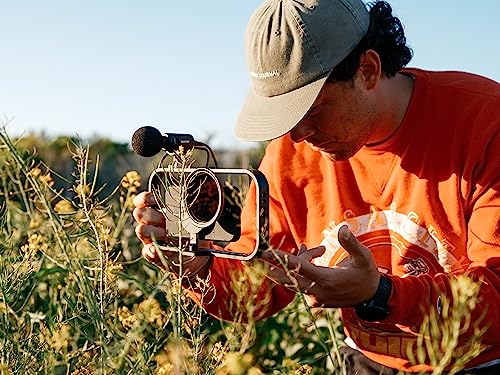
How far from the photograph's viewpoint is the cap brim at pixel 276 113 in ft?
5.55

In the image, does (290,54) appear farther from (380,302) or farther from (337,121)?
(380,302)

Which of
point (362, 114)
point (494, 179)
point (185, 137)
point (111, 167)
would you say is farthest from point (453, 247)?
point (111, 167)

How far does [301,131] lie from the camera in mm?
1742

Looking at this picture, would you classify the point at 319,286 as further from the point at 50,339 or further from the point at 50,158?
the point at 50,158

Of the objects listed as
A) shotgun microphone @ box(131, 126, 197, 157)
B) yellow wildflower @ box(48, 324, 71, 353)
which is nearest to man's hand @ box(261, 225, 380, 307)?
shotgun microphone @ box(131, 126, 197, 157)

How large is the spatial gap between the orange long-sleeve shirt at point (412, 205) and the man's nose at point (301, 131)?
0.30 m

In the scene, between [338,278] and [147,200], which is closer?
[338,278]

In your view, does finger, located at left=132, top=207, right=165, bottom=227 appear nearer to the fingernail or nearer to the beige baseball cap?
the beige baseball cap

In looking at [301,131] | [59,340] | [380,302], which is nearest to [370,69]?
[301,131]

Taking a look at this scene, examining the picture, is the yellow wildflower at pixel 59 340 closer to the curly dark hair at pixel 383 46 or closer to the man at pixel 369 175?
the man at pixel 369 175

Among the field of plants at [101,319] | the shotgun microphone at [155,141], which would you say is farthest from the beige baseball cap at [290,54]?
the field of plants at [101,319]


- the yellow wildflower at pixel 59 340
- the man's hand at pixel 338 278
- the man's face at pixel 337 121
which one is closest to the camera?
the yellow wildflower at pixel 59 340

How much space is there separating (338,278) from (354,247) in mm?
74

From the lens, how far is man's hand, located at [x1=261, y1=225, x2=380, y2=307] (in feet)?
5.04
